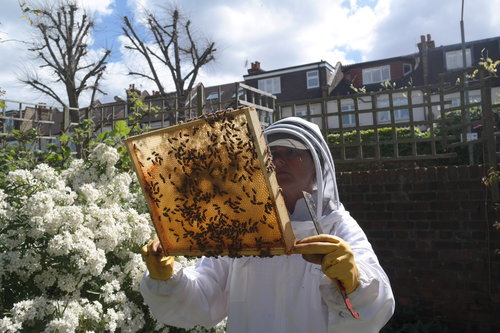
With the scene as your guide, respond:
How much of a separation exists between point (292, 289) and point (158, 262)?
0.62m

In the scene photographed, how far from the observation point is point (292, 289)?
6.18 ft

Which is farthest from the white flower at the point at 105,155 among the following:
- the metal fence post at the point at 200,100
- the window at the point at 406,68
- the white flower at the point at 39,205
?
the window at the point at 406,68

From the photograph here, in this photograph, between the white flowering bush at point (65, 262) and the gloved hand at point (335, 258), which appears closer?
the gloved hand at point (335, 258)

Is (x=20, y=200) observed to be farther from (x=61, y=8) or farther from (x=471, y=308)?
(x=61, y=8)

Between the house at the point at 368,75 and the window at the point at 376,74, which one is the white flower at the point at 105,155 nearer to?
the house at the point at 368,75

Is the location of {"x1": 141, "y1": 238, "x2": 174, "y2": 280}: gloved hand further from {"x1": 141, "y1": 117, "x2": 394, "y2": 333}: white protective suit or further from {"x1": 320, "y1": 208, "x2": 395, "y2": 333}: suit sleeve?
{"x1": 320, "y1": 208, "x2": 395, "y2": 333}: suit sleeve

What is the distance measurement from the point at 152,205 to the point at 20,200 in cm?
134

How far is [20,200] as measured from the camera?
2803 millimetres

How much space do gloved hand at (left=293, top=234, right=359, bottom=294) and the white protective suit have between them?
0.08 meters

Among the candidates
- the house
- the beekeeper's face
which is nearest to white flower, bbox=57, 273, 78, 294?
the beekeeper's face

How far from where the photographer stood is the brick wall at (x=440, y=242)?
188 inches

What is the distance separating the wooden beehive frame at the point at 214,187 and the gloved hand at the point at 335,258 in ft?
0.29

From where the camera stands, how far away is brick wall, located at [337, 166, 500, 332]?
4770 mm

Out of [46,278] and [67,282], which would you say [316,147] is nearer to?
[67,282]
